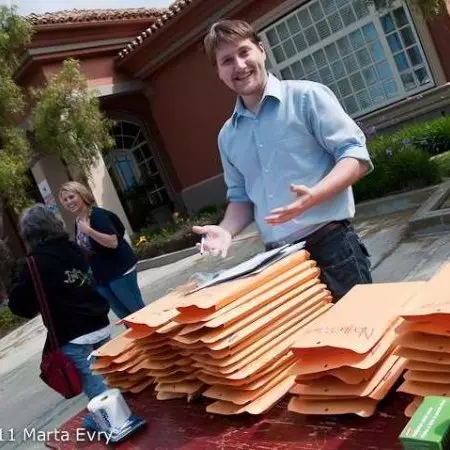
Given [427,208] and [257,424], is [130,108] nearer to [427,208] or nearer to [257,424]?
[427,208]

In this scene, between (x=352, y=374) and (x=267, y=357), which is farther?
(x=267, y=357)

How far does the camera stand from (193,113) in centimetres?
1262

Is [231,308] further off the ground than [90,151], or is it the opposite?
[90,151]

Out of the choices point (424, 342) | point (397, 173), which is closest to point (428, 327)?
point (424, 342)

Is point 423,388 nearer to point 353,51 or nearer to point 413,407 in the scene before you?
point 413,407

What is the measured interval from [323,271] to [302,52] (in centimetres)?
990

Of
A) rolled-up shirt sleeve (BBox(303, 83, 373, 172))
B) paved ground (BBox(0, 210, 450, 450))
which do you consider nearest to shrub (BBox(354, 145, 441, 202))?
paved ground (BBox(0, 210, 450, 450))

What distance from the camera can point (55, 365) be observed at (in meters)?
3.06

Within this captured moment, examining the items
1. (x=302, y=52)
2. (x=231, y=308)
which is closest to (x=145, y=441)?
(x=231, y=308)

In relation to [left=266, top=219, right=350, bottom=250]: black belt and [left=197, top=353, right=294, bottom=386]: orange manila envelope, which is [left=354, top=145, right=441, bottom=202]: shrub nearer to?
[left=266, top=219, right=350, bottom=250]: black belt

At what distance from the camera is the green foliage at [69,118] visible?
33.0 ft

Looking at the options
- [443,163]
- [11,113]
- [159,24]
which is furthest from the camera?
[159,24]

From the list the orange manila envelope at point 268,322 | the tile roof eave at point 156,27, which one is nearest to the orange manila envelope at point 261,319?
the orange manila envelope at point 268,322

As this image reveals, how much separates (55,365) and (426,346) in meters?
2.41
